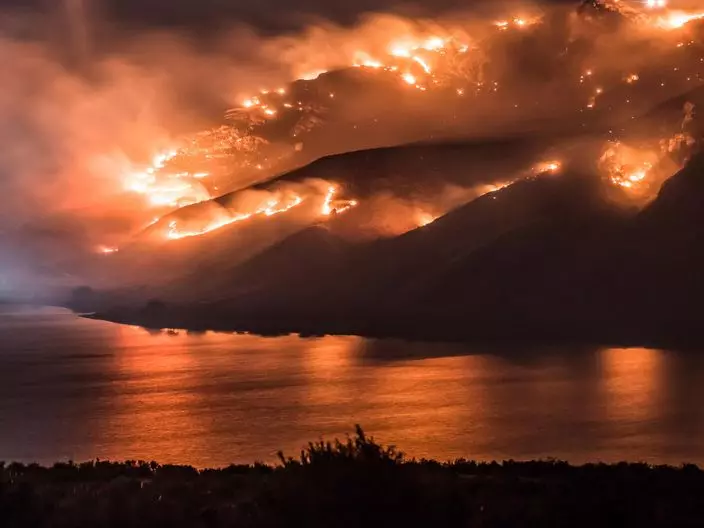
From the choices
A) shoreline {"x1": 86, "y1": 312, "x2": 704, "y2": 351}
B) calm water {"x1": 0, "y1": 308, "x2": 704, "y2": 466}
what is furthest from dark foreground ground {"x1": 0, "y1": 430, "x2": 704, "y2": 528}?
shoreline {"x1": 86, "y1": 312, "x2": 704, "y2": 351}

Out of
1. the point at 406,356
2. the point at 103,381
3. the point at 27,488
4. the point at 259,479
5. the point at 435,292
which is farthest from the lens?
the point at 435,292

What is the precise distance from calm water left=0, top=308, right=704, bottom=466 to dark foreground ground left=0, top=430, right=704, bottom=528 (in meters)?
13.4

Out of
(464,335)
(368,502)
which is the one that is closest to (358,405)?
(368,502)

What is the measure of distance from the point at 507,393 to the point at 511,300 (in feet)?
A: 336

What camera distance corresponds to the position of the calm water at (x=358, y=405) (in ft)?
98.5

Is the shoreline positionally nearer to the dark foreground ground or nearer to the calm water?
the calm water

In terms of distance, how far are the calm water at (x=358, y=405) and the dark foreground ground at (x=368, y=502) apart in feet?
44.0

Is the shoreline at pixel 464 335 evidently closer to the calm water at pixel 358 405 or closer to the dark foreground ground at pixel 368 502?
the calm water at pixel 358 405

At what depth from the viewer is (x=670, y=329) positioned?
392 feet

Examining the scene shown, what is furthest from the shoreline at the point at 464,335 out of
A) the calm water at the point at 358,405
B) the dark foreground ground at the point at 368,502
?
the dark foreground ground at the point at 368,502

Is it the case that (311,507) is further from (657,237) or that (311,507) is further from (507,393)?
(657,237)

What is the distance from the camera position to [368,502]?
33.7 feet

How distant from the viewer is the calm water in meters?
30.0

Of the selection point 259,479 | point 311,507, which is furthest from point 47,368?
point 311,507
